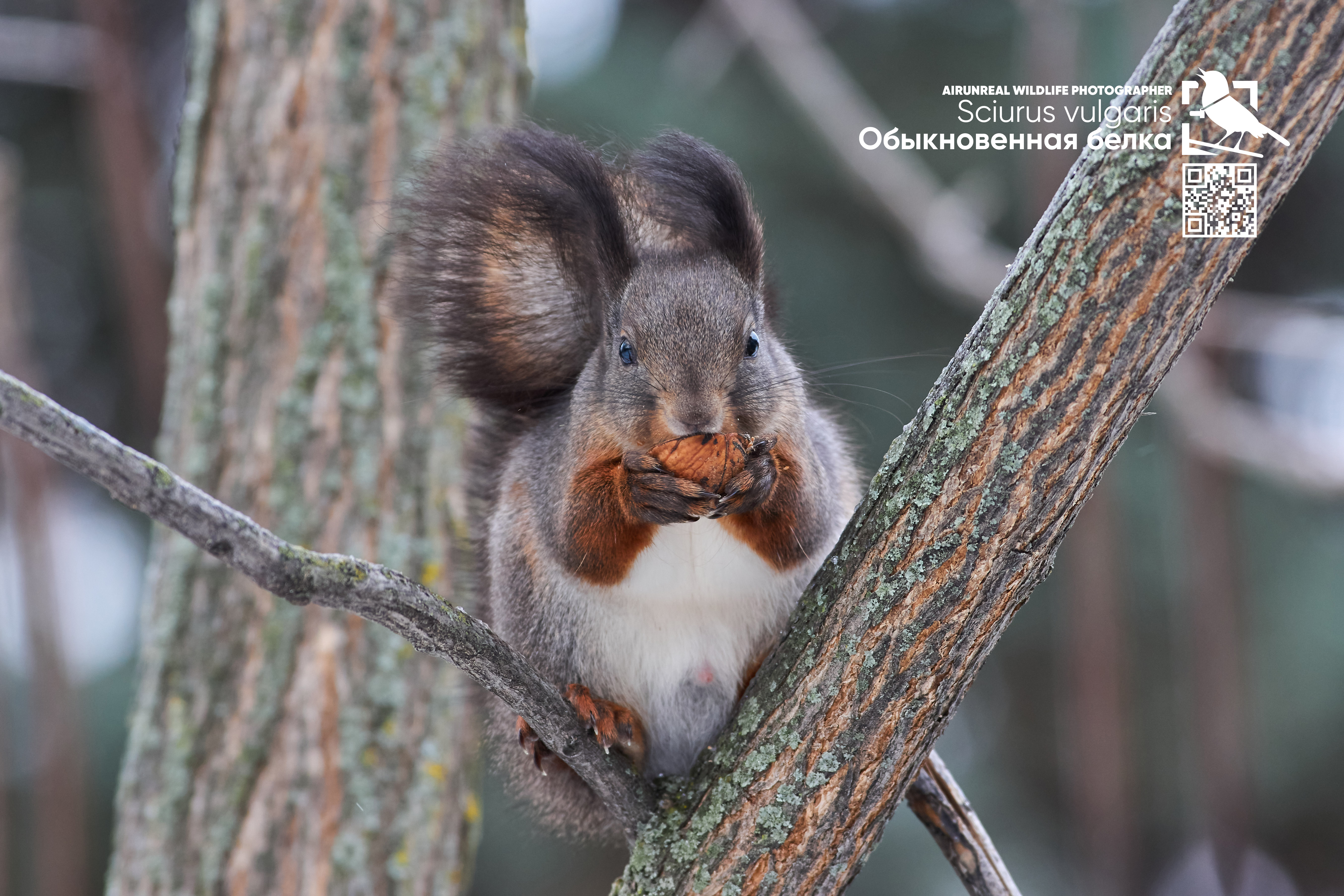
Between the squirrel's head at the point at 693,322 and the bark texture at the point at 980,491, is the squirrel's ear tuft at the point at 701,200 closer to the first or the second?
the squirrel's head at the point at 693,322

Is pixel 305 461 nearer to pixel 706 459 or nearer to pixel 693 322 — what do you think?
pixel 693 322

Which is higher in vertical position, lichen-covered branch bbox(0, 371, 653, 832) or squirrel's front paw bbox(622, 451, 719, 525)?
squirrel's front paw bbox(622, 451, 719, 525)

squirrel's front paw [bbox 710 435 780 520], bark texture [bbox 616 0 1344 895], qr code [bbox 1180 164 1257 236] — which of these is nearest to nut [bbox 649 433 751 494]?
squirrel's front paw [bbox 710 435 780 520]

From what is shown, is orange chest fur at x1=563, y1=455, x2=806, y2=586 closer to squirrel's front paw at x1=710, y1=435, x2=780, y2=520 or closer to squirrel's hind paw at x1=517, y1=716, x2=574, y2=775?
squirrel's front paw at x1=710, y1=435, x2=780, y2=520

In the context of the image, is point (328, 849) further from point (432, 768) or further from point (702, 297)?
point (702, 297)

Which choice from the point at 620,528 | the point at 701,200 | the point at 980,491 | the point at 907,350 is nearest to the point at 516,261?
the point at 701,200

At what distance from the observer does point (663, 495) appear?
1516 millimetres

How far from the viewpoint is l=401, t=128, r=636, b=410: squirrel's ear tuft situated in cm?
177

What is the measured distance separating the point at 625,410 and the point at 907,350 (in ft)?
10.3

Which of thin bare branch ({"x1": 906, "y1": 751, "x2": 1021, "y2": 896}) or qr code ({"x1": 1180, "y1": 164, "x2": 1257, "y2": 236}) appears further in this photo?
thin bare branch ({"x1": 906, "y1": 751, "x2": 1021, "y2": 896})

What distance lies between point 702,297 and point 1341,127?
3853mm

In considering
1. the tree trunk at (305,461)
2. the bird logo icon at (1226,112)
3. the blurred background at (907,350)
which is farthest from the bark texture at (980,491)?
the blurred background at (907,350)

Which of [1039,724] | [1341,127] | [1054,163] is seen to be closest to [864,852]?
[1054,163]

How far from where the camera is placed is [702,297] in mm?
1787
